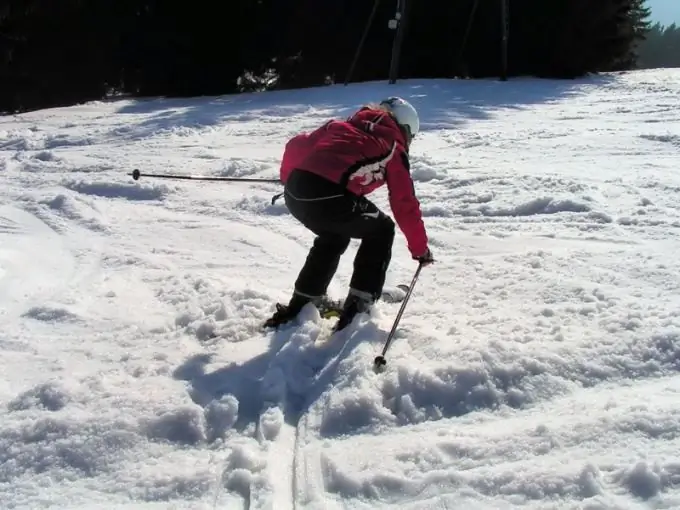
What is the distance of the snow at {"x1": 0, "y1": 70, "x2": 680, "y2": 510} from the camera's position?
2680mm

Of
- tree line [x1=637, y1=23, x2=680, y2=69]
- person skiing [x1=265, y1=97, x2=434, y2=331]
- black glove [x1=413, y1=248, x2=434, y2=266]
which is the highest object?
tree line [x1=637, y1=23, x2=680, y2=69]

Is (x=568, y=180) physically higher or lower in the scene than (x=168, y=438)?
higher

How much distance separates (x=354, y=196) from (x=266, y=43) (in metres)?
16.3

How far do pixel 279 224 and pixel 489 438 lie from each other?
151 inches

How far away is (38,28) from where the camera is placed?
19781mm

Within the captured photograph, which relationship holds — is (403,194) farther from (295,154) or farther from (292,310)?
(292,310)

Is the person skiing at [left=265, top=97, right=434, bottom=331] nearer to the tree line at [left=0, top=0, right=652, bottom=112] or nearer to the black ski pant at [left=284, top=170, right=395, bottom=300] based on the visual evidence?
the black ski pant at [left=284, top=170, right=395, bottom=300]

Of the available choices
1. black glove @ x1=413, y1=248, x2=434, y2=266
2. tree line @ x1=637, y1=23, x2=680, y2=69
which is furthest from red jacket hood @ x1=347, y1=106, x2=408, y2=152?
tree line @ x1=637, y1=23, x2=680, y2=69

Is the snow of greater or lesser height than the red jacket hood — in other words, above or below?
below

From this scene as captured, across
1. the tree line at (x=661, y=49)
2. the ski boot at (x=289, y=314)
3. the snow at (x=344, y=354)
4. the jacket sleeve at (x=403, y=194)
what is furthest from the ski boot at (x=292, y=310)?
the tree line at (x=661, y=49)

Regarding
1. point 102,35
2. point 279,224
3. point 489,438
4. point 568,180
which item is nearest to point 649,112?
point 568,180

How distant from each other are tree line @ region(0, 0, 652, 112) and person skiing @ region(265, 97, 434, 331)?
561 inches

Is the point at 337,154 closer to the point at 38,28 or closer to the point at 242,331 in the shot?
the point at 242,331

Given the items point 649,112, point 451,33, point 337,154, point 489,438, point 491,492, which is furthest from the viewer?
point 451,33
